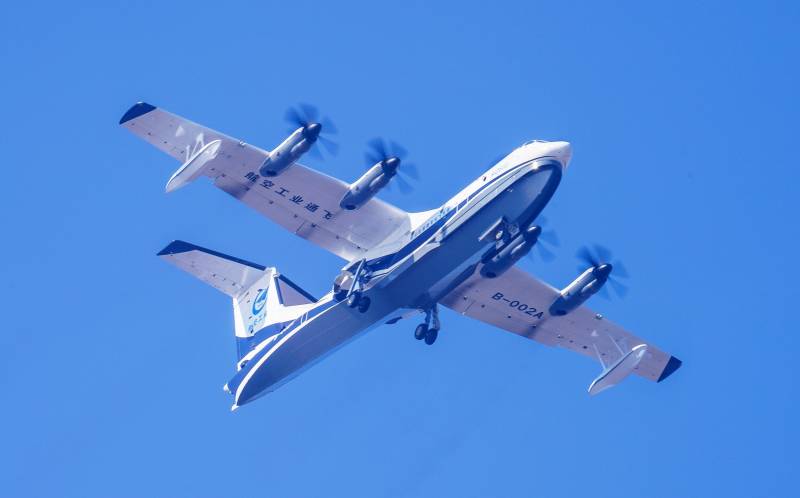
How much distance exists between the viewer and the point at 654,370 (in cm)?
3494

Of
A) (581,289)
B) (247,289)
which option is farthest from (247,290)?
(581,289)

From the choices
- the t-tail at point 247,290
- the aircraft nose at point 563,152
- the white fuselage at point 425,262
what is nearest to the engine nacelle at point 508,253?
the white fuselage at point 425,262

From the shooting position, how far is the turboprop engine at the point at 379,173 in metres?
29.5

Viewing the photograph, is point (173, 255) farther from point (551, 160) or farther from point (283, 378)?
point (551, 160)

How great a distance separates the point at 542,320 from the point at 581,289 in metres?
2.32

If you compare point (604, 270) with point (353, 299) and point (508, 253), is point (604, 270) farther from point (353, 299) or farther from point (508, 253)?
point (353, 299)

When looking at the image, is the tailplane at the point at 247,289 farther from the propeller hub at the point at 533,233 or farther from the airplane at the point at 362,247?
Result: the propeller hub at the point at 533,233

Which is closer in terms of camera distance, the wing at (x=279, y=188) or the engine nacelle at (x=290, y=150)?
the engine nacelle at (x=290, y=150)

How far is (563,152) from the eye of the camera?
29188 millimetres

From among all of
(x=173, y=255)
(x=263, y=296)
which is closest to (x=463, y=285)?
(x=263, y=296)

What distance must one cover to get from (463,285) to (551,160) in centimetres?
521

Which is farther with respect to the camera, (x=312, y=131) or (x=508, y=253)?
(x=508, y=253)

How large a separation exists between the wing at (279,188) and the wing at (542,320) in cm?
300

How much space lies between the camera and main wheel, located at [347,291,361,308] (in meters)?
30.4
